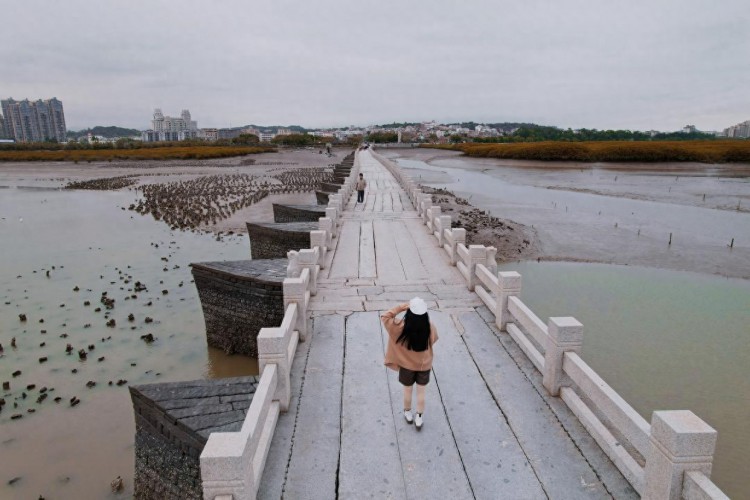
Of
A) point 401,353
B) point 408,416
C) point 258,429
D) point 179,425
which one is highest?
point 401,353

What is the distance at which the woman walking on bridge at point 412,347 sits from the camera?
445cm

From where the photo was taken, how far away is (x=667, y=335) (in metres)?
10.9

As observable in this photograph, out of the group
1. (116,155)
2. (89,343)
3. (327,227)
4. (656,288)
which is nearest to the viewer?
(89,343)

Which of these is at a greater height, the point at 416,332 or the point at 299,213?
the point at 416,332

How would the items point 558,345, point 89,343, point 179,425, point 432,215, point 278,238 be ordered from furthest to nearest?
point 278,238
point 432,215
point 89,343
point 179,425
point 558,345

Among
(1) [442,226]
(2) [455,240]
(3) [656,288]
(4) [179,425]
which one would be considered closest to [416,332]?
(4) [179,425]

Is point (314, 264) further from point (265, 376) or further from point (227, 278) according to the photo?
point (265, 376)

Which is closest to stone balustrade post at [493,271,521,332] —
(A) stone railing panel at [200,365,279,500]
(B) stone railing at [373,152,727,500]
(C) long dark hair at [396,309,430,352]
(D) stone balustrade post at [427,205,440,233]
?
(B) stone railing at [373,152,727,500]

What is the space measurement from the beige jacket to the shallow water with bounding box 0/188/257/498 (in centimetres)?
469

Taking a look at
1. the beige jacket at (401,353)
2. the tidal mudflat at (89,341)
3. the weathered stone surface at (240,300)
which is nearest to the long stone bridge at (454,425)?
the beige jacket at (401,353)

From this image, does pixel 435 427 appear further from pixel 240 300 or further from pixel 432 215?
pixel 432 215

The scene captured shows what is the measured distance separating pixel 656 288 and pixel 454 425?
1256cm

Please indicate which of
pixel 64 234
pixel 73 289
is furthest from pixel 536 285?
pixel 64 234

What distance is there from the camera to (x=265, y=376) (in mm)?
4512
